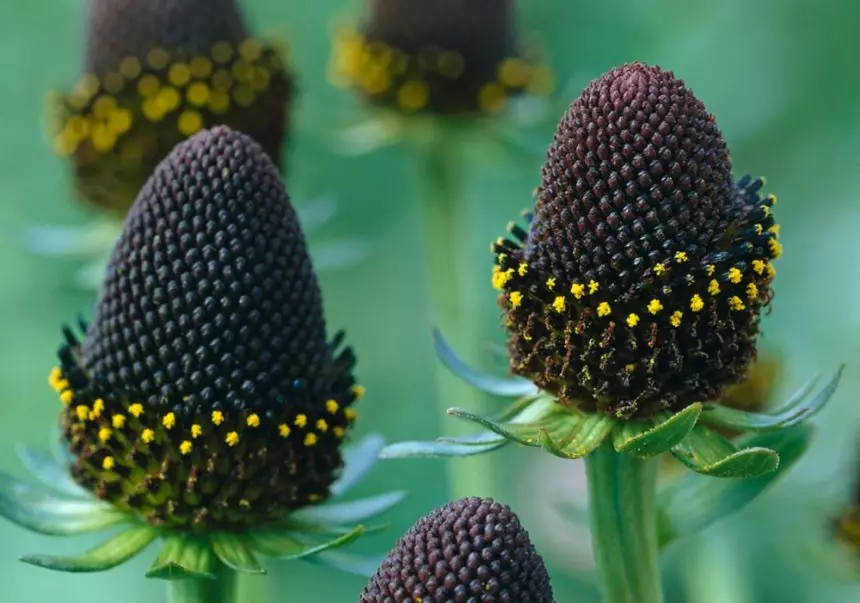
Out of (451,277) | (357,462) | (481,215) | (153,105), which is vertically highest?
(481,215)

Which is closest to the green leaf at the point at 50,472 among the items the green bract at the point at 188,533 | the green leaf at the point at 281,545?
the green bract at the point at 188,533

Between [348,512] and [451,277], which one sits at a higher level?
[451,277]

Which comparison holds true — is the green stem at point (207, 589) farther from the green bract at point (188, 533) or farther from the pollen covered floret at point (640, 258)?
the pollen covered floret at point (640, 258)

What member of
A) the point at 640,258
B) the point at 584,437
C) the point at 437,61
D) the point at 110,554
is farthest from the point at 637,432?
the point at 437,61

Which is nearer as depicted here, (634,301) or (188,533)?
(634,301)

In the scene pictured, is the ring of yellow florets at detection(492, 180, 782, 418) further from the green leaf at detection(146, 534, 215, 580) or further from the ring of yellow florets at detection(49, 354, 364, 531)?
the green leaf at detection(146, 534, 215, 580)

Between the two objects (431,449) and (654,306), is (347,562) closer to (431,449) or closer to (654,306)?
(431,449)

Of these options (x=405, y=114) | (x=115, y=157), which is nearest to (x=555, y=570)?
(x=405, y=114)

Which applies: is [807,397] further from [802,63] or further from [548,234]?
[802,63]
